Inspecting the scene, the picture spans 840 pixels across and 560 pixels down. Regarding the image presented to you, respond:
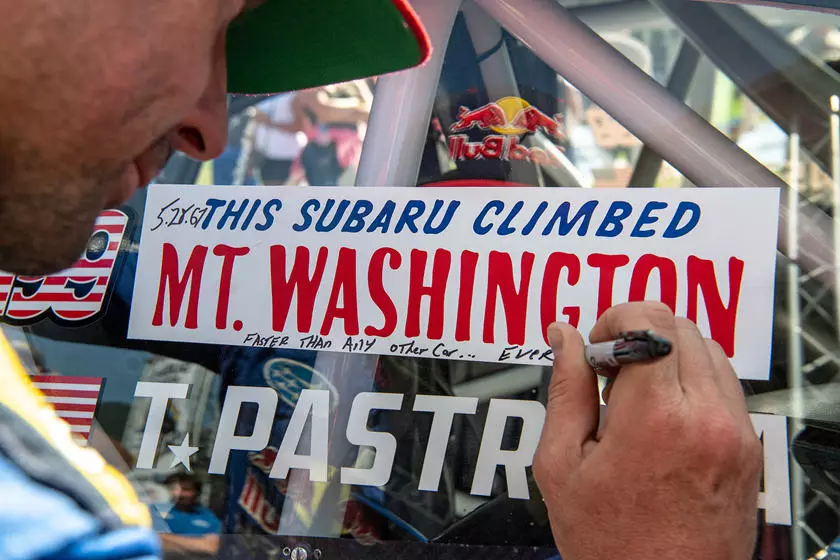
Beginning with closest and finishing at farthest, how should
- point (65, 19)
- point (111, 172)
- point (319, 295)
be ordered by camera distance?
point (65, 19), point (111, 172), point (319, 295)

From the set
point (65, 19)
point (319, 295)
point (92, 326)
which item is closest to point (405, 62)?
point (319, 295)

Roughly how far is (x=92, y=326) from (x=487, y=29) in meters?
0.82

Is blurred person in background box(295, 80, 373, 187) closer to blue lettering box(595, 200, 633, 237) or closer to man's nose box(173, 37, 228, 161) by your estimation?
man's nose box(173, 37, 228, 161)

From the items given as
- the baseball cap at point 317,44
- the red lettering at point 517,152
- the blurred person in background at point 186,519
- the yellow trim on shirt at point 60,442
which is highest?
the baseball cap at point 317,44

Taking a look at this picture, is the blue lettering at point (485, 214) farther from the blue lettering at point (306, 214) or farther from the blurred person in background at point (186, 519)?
the blurred person in background at point (186, 519)

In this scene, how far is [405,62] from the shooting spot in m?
1.12

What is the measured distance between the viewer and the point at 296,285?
125cm

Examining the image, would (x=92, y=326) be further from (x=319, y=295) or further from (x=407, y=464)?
(x=407, y=464)

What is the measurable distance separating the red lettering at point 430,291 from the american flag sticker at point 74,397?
0.55 metres

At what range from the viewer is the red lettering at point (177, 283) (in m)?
1.29

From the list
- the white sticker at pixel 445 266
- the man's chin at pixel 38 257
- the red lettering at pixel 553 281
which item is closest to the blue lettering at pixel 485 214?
the white sticker at pixel 445 266

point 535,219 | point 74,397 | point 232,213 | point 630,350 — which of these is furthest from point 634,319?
point 74,397

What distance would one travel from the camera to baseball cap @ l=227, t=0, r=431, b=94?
1061 millimetres

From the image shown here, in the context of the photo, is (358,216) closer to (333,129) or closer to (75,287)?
(333,129)
